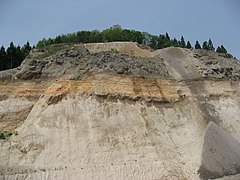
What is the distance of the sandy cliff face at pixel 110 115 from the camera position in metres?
25.0

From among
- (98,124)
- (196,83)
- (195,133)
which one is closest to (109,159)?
(98,124)

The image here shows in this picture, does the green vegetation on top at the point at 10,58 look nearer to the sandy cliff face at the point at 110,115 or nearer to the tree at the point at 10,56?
the tree at the point at 10,56

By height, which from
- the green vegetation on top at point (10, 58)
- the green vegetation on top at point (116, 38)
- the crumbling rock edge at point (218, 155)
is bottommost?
the crumbling rock edge at point (218, 155)

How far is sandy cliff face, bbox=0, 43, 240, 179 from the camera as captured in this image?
25.0 metres

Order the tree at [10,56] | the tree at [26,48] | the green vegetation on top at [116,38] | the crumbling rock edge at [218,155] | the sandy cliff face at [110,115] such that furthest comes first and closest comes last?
the green vegetation on top at [116,38] → the tree at [26,48] → the tree at [10,56] → the crumbling rock edge at [218,155] → the sandy cliff face at [110,115]

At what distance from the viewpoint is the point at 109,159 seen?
1011 inches

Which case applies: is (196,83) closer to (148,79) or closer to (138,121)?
(148,79)

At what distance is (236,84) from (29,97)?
19.6 meters

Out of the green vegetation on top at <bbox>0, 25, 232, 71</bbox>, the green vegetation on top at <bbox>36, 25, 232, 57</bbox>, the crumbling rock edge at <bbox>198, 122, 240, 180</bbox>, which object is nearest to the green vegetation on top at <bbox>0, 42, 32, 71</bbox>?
the green vegetation on top at <bbox>0, 25, 232, 71</bbox>

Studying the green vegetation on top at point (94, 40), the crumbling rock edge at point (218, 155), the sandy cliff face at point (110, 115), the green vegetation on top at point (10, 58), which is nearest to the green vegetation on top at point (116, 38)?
the green vegetation on top at point (94, 40)

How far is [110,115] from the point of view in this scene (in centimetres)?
2878

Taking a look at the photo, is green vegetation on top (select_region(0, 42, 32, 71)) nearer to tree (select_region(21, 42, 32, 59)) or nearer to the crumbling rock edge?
tree (select_region(21, 42, 32, 59))

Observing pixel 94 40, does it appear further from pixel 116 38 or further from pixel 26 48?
pixel 26 48

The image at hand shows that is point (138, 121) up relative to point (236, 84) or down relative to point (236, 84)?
down
